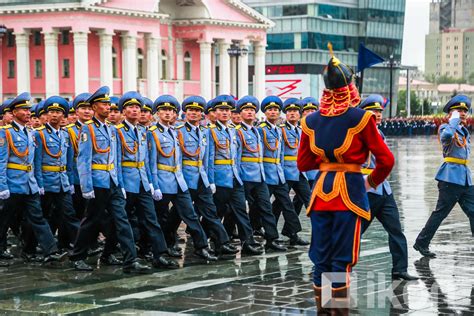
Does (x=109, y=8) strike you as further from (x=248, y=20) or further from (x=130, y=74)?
(x=248, y=20)

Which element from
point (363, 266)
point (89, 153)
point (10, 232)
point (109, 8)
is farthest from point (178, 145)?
point (109, 8)

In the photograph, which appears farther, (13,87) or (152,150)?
(13,87)

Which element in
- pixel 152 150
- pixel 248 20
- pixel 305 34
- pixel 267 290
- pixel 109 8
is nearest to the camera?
pixel 267 290

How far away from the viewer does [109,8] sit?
224 feet

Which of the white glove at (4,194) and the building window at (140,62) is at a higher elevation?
the building window at (140,62)

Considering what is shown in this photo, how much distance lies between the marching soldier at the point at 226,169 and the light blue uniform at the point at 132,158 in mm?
1097

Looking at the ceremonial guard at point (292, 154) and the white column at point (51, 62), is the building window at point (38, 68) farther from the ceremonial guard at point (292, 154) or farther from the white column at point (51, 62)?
the ceremonial guard at point (292, 154)

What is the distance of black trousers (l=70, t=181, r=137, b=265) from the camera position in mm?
12328

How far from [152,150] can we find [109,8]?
5633cm

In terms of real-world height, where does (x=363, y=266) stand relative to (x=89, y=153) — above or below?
below

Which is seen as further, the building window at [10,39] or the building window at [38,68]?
the building window at [10,39]

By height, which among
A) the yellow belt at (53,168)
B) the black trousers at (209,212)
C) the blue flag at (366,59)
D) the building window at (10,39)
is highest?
the building window at (10,39)

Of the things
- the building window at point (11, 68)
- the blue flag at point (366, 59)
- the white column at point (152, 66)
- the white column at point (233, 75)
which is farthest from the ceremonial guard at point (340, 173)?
the white column at point (233, 75)

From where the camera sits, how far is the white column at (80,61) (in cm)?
6676
